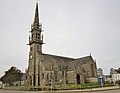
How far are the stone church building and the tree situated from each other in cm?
2729

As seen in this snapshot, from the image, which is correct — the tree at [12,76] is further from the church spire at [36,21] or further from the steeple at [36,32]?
the church spire at [36,21]

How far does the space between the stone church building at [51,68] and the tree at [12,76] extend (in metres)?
27.3

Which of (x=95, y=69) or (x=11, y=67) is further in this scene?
(x=11, y=67)

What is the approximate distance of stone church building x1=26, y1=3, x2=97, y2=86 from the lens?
191ft

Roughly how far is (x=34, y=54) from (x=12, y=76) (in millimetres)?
31334

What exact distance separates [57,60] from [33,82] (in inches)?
534

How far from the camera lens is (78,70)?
192ft

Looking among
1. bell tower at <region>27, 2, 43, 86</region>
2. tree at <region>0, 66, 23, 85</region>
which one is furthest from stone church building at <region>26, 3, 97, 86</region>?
tree at <region>0, 66, 23, 85</region>

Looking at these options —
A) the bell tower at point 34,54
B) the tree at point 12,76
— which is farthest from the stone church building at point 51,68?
the tree at point 12,76

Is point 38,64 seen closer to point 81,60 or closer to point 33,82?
point 33,82

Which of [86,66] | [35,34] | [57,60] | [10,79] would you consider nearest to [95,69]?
[86,66]

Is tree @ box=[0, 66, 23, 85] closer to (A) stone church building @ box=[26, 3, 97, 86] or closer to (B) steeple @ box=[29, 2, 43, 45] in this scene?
(A) stone church building @ box=[26, 3, 97, 86]

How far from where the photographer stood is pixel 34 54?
62.7 metres

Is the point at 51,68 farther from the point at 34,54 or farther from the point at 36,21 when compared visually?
the point at 36,21
